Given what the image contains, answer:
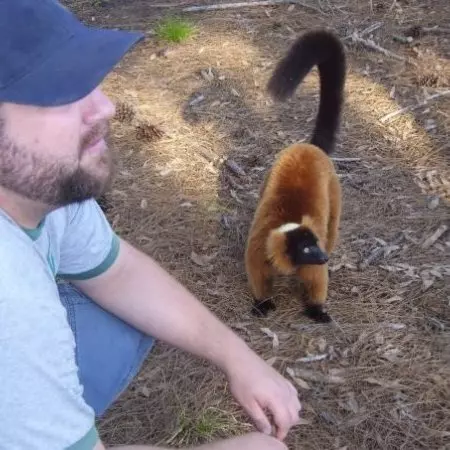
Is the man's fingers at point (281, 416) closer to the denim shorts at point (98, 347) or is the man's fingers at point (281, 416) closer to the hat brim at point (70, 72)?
the denim shorts at point (98, 347)

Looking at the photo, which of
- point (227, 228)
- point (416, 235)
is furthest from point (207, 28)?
point (416, 235)

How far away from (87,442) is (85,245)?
62 cm

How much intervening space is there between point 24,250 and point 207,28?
4.08 meters

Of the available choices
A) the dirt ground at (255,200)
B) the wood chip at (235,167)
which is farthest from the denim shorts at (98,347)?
the wood chip at (235,167)

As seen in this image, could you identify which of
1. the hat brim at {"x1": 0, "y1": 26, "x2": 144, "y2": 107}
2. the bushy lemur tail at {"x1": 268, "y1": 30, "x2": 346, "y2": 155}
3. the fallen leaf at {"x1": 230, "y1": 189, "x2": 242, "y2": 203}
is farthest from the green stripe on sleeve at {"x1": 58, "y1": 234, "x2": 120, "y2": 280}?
the fallen leaf at {"x1": 230, "y1": 189, "x2": 242, "y2": 203}

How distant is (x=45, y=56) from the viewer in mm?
1459

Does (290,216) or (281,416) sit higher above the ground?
(281,416)

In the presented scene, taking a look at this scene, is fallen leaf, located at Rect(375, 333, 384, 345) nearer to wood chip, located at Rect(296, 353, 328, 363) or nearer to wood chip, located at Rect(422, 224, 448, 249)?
wood chip, located at Rect(296, 353, 328, 363)

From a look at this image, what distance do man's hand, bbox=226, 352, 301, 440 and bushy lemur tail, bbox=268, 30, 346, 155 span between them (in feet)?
5.85

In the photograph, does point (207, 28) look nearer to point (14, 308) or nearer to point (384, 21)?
point (384, 21)

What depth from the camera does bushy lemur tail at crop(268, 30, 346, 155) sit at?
338cm

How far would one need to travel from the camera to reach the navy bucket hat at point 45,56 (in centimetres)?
142

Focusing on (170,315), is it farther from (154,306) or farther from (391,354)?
(391,354)

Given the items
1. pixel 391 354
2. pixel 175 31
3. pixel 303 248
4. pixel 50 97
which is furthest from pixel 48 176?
pixel 175 31
